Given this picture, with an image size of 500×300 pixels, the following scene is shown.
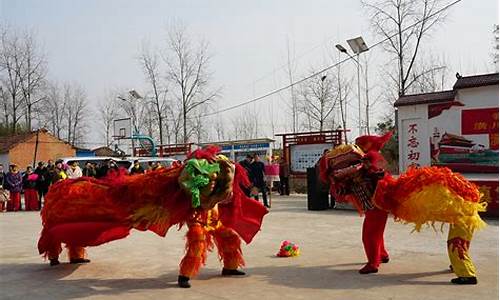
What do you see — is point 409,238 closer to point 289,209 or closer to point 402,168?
point 289,209

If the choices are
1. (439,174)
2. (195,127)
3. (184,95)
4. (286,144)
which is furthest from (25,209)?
(195,127)

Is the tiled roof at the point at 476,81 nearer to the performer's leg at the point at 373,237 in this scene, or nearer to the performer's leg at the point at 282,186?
the performer's leg at the point at 282,186

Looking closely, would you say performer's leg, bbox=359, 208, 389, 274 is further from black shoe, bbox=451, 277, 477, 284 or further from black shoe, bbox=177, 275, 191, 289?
black shoe, bbox=177, 275, 191, 289

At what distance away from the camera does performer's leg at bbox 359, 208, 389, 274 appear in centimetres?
653

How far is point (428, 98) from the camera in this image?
17.5 metres

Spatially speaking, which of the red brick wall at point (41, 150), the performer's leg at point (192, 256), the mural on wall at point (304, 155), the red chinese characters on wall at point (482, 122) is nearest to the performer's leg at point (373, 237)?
the performer's leg at point (192, 256)

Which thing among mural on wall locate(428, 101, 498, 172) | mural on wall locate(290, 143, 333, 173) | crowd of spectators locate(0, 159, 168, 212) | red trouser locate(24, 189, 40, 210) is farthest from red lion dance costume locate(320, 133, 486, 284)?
mural on wall locate(290, 143, 333, 173)

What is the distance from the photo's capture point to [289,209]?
13.8m

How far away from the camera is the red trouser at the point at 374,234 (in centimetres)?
654

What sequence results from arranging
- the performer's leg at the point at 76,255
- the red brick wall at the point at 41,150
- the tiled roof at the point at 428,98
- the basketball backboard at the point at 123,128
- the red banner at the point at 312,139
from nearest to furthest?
the performer's leg at the point at 76,255 < the tiled roof at the point at 428,98 < the red banner at the point at 312,139 < the basketball backboard at the point at 123,128 < the red brick wall at the point at 41,150

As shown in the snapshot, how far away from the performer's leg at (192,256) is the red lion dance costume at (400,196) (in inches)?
70.9

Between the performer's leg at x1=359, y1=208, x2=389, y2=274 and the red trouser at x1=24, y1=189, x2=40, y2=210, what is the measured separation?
1171 cm

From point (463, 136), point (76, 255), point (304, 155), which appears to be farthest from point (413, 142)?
point (76, 255)

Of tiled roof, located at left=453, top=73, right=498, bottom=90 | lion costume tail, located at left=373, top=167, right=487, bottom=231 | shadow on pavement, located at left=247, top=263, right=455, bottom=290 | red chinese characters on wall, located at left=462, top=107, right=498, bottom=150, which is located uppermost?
tiled roof, located at left=453, top=73, right=498, bottom=90
